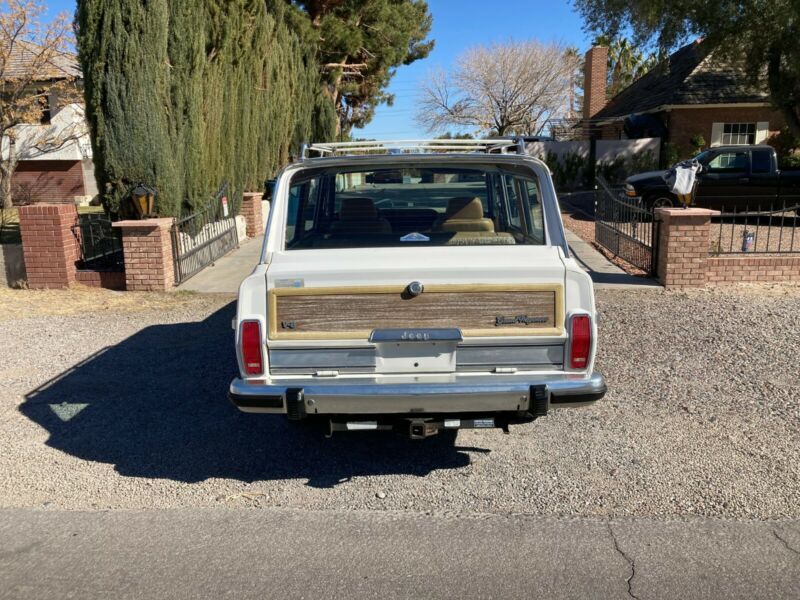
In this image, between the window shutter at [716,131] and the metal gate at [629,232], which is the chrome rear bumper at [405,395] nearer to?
the metal gate at [629,232]

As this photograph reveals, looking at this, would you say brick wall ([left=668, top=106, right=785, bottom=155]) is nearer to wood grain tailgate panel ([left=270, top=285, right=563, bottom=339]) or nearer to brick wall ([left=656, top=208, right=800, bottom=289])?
brick wall ([left=656, top=208, right=800, bottom=289])

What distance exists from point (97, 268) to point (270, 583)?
8.03 metres

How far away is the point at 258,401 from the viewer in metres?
3.90

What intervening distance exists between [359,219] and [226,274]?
6.54 meters

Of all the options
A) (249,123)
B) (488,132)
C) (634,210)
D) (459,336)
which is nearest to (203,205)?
(249,123)

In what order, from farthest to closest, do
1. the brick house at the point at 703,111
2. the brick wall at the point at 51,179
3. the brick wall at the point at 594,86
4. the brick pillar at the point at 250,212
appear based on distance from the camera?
the brick wall at the point at 594,86
the brick wall at the point at 51,179
the brick house at the point at 703,111
the brick pillar at the point at 250,212

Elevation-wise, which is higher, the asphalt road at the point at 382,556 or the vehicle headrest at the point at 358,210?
the vehicle headrest at the point at 358,210

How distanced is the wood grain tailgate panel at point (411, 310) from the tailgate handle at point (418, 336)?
0.04m

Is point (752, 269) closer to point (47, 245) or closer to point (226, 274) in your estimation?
point (226, 274)

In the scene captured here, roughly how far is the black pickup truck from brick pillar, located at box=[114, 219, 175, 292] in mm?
11037

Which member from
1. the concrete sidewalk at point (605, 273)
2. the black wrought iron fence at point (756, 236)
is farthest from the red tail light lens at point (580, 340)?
the black wrought iron fence at point (756, 236)

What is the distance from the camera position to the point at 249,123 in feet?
51.5

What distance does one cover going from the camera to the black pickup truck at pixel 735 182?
1645cm

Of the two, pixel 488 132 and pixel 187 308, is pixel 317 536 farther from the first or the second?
pixel 488 132
